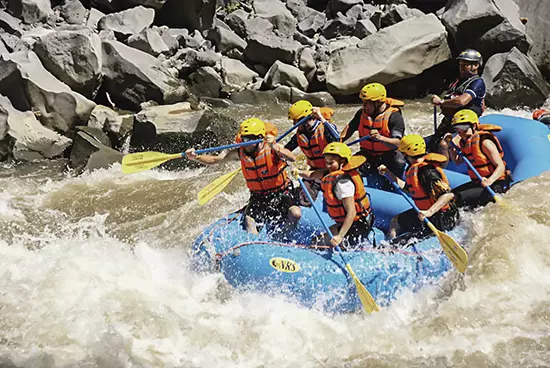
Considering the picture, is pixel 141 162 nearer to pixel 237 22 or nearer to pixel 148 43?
pixel 148 43

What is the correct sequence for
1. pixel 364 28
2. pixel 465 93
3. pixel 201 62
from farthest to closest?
1. pixel 364 28
2. pixel 201 62
3. pixel 465 93

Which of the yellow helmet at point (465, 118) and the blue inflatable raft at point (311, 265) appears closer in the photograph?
the blue inflatable raft at point (311, 265)

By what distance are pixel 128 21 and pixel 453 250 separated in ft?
30.4

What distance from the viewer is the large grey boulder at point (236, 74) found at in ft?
35.7

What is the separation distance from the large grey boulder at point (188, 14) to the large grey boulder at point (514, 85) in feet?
20.8

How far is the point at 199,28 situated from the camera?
12.5m

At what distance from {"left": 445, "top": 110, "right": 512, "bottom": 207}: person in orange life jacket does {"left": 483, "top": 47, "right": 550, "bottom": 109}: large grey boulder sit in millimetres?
4781

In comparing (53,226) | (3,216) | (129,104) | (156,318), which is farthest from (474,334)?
(129,104)

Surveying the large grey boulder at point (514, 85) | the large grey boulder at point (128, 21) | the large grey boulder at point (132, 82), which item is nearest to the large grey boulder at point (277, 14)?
the large grey boulder at point (128, 21)

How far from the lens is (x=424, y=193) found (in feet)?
14.6

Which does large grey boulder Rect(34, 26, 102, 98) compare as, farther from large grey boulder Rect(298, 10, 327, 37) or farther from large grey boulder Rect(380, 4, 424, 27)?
large grey boulder Rect(380, 4, 424, 27)

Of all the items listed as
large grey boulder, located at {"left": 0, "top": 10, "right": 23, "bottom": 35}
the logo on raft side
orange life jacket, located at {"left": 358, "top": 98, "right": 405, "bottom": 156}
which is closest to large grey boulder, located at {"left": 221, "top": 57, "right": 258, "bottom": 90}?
large grey boulder, located at {"left": 0, "top": 10, "right": 23, "bottom": 35}

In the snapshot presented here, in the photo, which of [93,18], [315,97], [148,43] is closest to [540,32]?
[315,97]

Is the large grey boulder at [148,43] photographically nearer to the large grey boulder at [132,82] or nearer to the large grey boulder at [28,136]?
the large grey boulder at [132,82]
